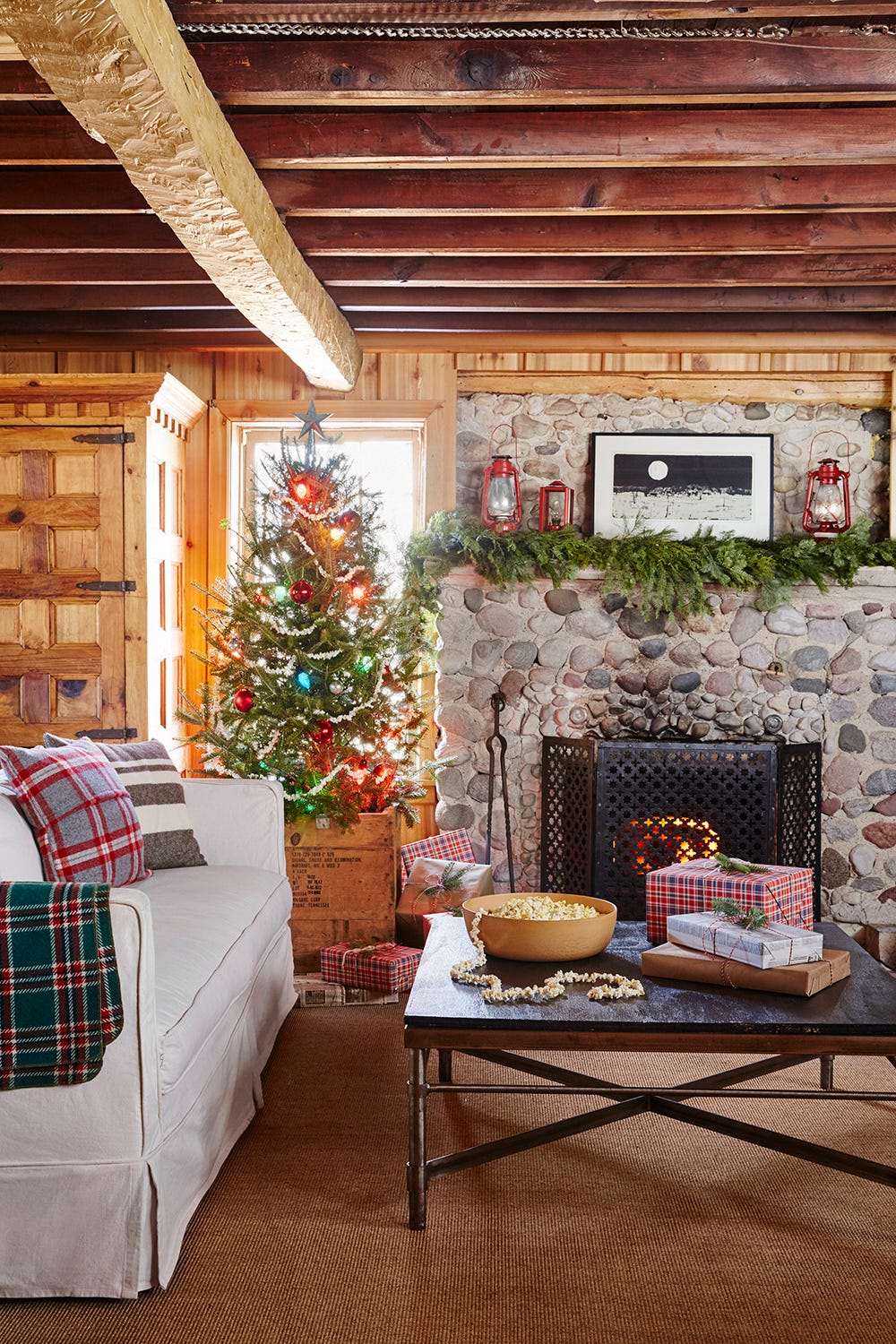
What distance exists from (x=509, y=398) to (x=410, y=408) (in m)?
0.45

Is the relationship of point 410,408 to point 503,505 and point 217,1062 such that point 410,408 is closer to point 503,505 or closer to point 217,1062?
point 503,505

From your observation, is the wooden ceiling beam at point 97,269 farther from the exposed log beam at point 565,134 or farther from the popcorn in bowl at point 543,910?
the popcorn in bowl at point 543,910

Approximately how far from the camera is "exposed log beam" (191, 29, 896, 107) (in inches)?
92.4

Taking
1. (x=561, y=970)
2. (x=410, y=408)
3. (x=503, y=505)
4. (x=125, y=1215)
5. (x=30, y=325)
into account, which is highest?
(x=30, y=325)

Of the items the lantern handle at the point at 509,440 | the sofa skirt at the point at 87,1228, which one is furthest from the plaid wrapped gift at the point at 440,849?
the sofa skirt at the point at 87,1228

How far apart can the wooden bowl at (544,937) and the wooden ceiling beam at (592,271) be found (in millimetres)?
2430

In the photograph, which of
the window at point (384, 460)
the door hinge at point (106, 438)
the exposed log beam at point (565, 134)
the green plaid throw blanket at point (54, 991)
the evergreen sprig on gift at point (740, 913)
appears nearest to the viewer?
the green plaid throw blanket at point (54, 991)

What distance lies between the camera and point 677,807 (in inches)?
163

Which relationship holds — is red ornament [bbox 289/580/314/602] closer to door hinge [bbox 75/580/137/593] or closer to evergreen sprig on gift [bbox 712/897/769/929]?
door hinge [bbox 75/580/137/593]

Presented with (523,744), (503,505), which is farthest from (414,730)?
(503,505)

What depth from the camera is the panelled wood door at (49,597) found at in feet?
14.0

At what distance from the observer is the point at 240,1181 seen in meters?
2.34

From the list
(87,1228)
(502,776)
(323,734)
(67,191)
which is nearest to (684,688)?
(502,776)

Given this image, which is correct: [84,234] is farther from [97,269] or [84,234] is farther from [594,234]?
[594,234]
